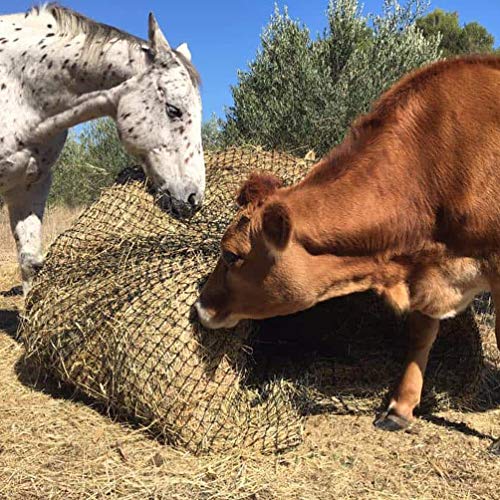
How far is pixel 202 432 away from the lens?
304 centimetres

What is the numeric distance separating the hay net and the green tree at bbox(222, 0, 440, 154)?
19.2ft

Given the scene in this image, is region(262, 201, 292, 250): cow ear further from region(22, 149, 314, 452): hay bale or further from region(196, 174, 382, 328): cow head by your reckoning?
region(22, 149, 314, 452): hay bale

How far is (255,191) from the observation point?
2943mm

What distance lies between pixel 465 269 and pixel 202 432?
1582 mm

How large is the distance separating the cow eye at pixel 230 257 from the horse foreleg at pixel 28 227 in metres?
2.20

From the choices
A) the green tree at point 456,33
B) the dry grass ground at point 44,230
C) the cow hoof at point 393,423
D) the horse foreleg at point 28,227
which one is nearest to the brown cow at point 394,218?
the cow hoof at point 393,423

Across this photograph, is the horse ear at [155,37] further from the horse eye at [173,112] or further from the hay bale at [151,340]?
the hay bale at [151,340]

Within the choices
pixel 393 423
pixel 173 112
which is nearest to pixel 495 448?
pixel 393 423

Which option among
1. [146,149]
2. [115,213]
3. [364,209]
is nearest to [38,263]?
[115,213]

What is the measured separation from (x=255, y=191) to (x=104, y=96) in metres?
1.77

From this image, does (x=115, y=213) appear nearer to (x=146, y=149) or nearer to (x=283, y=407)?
(x=146, y=149)

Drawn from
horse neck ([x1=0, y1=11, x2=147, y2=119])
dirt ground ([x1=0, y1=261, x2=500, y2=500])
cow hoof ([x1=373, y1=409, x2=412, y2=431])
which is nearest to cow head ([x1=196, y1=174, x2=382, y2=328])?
dirt ground ([x1=0, y1=261, x2=500, y2=500])

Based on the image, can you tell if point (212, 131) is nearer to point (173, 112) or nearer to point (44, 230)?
point (44, 230)

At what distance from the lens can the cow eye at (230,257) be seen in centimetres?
295
